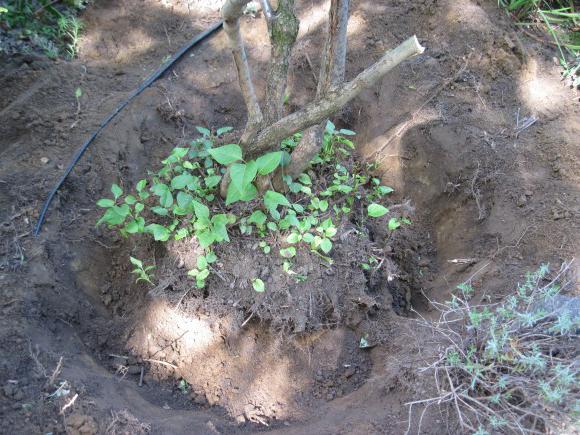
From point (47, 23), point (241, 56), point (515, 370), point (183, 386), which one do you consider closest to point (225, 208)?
point (241, 56)

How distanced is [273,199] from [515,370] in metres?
1.19

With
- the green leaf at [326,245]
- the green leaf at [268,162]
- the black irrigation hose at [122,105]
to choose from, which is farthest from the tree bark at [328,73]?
the black irrigation hose at [122,105]

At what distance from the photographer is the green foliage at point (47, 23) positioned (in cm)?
318

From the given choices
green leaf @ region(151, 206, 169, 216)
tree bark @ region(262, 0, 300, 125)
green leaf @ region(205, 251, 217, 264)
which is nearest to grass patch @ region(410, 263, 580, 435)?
green leaf @ region(205, 251, 217, 264)

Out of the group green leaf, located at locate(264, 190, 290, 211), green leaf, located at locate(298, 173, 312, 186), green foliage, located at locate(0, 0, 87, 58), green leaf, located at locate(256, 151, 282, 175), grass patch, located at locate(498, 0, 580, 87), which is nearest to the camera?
green leaf, located at locate(256, 151, 282, 175)

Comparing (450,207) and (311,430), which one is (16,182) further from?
(450,207)

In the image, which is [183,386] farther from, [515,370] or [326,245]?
[515,370]

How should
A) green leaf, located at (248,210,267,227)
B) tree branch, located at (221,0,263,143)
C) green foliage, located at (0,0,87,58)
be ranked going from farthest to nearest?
green foliage, located at (0,0,87,58) → green leaf, located at (248,210,267,227) → tree branch, located at (221,0,263,143)

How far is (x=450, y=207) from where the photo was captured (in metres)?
2.65

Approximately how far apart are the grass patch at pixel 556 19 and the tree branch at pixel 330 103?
1.68m

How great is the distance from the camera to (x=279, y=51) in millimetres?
1983

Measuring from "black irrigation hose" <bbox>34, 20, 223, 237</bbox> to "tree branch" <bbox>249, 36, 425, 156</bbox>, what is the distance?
1188mm

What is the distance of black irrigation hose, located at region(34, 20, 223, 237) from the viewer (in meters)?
2.48

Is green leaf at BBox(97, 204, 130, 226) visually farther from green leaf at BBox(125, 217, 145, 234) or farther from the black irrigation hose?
the black irrigation hose
